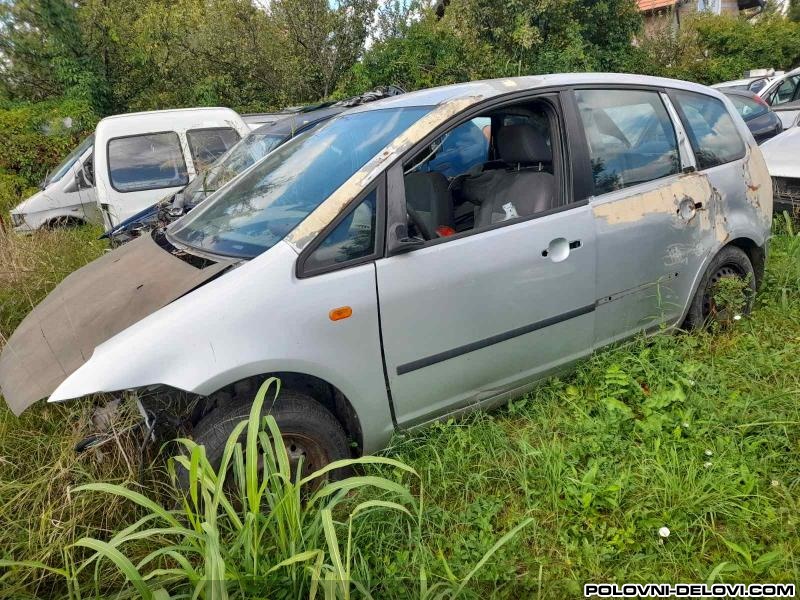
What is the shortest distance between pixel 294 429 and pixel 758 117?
9.29 metres

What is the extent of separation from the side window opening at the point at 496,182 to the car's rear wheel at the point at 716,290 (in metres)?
1.23

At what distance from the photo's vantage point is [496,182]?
3365mm

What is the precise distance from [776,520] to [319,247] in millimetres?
2080

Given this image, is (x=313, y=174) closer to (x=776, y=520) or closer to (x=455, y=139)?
(x=455, y=139)

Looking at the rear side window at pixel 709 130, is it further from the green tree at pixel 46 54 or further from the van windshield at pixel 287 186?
the green tree at pixel 46 54

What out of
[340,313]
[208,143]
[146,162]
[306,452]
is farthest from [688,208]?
[146,162]

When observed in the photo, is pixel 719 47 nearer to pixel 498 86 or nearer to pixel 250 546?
pixel 498 86

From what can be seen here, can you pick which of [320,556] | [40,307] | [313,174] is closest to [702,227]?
[313,174]

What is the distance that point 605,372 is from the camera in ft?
10.0

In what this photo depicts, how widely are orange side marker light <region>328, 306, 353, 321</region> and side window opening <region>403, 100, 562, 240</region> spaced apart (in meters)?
0.51

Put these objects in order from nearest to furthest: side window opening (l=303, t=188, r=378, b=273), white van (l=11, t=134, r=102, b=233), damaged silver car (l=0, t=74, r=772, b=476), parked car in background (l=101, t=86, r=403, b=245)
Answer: damaged silver car (l=0, t=74, r=772, b=476) < side window opening (l=303, t=188, r=378, b=273) < parked car in background (l=101, t=86, r=403, b=245) < white van (l=11, t=134, r=102, b=233)

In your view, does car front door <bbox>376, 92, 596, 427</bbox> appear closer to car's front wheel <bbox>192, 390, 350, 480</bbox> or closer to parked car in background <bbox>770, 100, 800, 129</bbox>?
car's front wheel <bbox>192, 390, 350, 480</bbox>

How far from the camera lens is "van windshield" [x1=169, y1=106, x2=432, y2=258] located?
2.61m

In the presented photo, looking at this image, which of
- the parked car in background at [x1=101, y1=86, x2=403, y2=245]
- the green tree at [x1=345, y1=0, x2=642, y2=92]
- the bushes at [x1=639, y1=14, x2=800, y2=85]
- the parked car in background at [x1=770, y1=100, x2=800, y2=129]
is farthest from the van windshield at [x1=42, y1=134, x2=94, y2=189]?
the bushes at [x1=639, y1=14, x2=800, y2=85]
